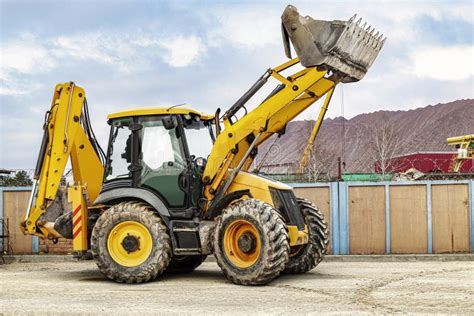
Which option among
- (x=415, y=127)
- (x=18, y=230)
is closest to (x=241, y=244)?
(x=18, y=230)

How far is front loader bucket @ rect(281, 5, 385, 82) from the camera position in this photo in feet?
35.9

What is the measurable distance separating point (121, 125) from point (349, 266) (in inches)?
209

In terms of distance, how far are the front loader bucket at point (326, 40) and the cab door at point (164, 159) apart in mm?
2342

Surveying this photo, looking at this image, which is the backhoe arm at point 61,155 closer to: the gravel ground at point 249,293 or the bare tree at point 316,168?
the gravel ground at point 249,293

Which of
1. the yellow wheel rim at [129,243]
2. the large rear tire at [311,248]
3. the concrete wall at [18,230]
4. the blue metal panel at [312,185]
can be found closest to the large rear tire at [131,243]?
the yellow wheel rim at [129,243]

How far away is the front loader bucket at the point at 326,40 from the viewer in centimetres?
1093

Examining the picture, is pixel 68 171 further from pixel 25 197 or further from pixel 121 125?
pixel 25 197

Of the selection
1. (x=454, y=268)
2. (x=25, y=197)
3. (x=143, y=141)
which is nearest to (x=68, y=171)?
(x=143, y=141)

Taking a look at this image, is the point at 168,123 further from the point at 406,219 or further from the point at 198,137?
the point at 406,219

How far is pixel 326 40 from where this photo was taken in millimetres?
10953

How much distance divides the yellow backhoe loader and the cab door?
0.05 feet

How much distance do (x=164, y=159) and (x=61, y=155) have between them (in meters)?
2.01

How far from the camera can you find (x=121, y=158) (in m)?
12.1

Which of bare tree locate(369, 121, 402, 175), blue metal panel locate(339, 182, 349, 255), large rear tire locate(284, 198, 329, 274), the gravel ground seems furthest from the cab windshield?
bare tree locate(369, 121, 402, 175)
